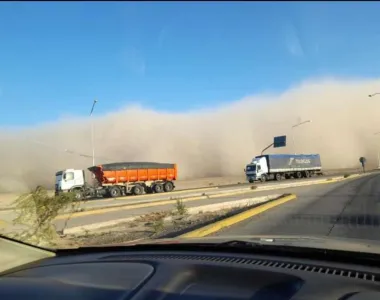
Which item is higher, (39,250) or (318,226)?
(39,250)

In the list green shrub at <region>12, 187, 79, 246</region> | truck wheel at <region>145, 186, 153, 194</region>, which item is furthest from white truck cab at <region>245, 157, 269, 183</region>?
green shrub at <region>12, 187, 79, 246</region>

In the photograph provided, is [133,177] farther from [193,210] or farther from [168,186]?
[193,210]

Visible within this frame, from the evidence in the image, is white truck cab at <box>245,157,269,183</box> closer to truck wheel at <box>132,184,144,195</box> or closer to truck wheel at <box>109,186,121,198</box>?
truck wheel at <box>132,184,144,195</box>

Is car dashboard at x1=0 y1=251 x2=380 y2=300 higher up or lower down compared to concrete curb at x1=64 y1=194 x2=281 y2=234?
higher up

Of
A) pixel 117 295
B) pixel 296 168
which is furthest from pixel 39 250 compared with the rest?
pixel 296 168

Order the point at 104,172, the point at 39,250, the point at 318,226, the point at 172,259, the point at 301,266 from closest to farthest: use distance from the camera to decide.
A: 1. the point at 301,266
2. the point at 172,259
3. the point at 39,250
4. the point at 318,226
5. the point at 104,172

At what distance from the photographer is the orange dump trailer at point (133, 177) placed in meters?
46.8

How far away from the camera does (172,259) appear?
363cm

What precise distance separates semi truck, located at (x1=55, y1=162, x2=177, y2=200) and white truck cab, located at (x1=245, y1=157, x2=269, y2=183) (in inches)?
733

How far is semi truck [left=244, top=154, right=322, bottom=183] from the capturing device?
6800 cm

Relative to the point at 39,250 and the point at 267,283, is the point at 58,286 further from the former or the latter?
the point at 39,250

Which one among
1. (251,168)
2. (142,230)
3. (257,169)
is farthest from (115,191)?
(142,230)

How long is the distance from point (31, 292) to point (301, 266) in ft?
5.71

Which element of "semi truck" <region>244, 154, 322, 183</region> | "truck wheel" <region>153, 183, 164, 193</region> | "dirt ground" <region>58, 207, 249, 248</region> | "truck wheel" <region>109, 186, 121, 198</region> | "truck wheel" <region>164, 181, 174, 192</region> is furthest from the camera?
"semi truck" <region>244, 154, 322, 183</region>
